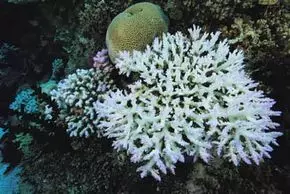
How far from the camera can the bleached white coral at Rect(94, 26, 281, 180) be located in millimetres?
2580

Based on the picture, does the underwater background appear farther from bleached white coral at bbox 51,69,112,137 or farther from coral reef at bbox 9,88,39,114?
coral reef at bbox 9,88,39,114

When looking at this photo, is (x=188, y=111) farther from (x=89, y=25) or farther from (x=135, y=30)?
A: (x=89, y=25)

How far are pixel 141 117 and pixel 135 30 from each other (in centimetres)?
111

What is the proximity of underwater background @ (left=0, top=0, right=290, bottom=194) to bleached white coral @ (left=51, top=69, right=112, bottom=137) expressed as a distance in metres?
0.01

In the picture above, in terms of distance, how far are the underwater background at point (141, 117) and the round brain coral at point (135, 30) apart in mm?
11

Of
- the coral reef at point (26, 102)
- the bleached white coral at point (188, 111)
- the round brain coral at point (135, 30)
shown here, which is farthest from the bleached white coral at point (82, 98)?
the coral reef at point (26, 102)

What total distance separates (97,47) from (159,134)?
2009mm

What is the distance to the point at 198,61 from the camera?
2973mm

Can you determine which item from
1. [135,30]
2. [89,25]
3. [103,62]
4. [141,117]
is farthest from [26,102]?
[141,117]

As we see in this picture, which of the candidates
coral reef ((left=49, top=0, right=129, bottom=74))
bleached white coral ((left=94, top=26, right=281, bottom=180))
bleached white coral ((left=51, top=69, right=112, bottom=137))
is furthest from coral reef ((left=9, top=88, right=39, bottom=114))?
bleached white coral ((left=94, top=26, right=281, bottom=180))

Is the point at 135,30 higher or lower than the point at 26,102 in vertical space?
higher

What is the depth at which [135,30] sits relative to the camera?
3.31 meters

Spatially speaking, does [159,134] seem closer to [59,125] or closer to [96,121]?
[96,121]

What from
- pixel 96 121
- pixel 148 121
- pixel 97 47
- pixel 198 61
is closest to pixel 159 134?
pixel 148 121
